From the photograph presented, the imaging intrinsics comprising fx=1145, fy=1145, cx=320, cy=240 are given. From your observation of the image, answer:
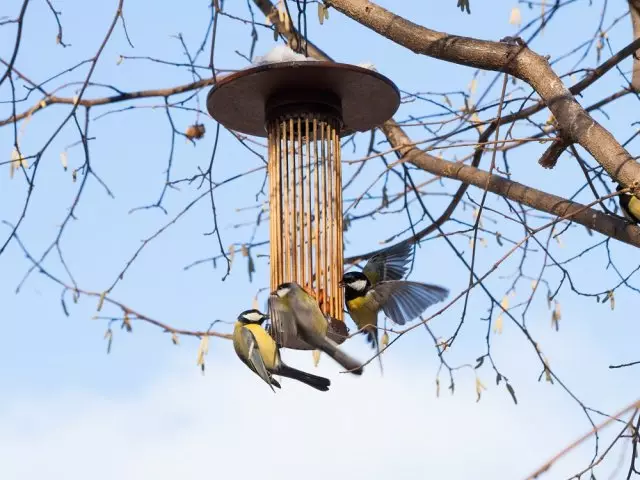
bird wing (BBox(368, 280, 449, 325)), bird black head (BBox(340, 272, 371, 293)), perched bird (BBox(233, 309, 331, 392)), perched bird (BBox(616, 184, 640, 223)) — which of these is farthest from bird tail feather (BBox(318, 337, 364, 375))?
perched bird (BBox(616, 184, 640, 223))

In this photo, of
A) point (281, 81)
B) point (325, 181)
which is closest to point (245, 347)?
point (325, 181)

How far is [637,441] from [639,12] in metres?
2.15

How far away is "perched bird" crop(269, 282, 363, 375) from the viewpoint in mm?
3645

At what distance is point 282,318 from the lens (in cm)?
368

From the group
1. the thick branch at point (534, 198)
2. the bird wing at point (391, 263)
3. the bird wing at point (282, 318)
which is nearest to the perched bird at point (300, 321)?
the bird wing at point (282, 318)

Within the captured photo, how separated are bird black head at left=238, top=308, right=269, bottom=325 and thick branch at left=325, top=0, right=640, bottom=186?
3.55 feet

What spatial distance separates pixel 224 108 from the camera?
4.22 m

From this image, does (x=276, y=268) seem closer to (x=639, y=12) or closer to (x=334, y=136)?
(x=334, y=136)

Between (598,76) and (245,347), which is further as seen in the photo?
(598,76)

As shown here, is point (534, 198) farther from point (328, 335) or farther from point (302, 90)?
point (328, 335)

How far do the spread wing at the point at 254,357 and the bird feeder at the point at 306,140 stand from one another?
0.20m

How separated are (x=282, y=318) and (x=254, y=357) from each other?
354 mm

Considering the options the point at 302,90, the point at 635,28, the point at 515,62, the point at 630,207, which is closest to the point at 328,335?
the point at 302,90

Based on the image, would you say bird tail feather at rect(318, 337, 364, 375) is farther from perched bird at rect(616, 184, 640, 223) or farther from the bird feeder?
perched bird at rect(616, 184, 640, 223)
